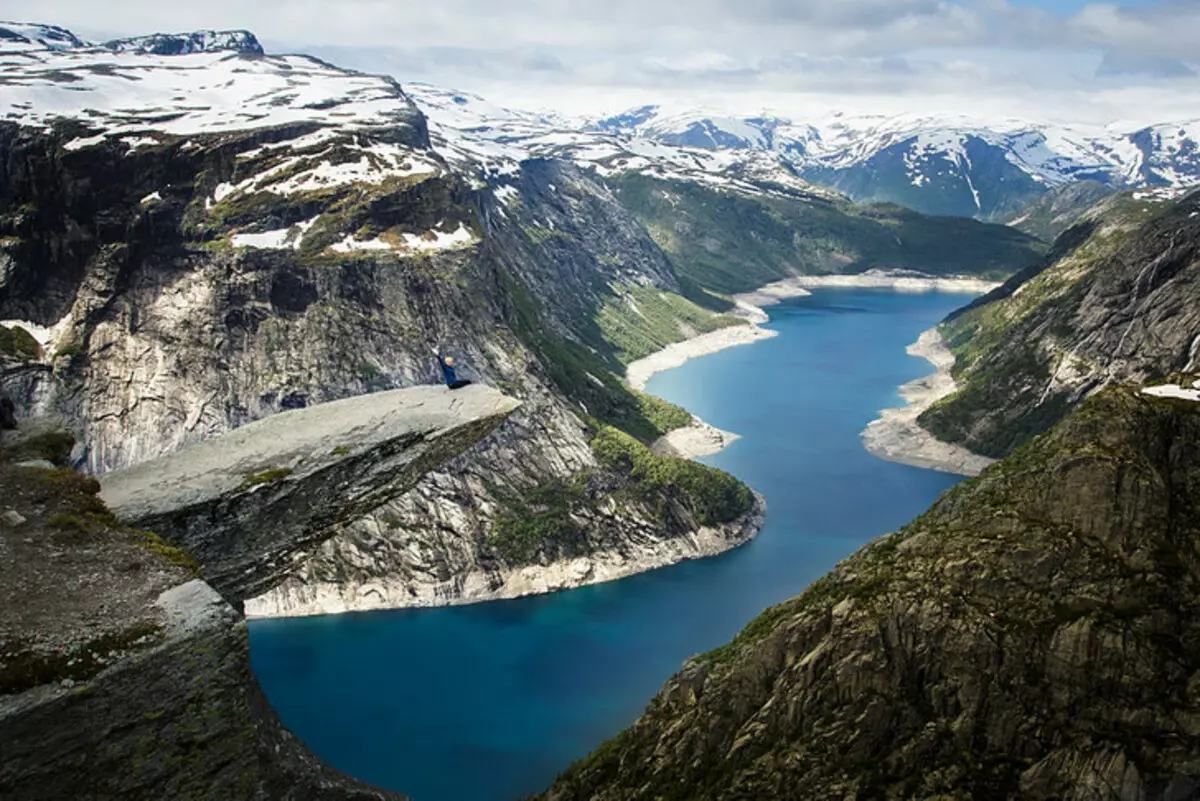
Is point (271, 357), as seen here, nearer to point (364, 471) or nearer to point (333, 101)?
point (333, 101)

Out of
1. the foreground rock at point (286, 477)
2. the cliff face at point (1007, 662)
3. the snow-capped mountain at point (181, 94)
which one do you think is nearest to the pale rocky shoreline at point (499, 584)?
the cliff face at point (1007, 662)

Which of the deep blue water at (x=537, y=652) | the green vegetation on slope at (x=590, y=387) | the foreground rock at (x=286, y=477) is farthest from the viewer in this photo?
the green vegetation on slope at (x=590, y=387)

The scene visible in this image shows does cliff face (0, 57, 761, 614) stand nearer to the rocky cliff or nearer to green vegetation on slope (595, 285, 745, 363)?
the rocky cliff

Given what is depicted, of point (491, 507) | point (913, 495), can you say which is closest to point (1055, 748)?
point (491, 507)

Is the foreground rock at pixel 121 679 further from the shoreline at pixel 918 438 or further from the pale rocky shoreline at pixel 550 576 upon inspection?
the shoreline at pixel 918 438

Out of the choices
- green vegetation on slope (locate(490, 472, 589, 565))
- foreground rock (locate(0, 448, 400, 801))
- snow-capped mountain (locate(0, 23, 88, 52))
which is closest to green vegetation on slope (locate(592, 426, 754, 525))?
green vegetation on slope (locate(490, 472, 589, 565))

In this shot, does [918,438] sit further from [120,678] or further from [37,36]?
[37,36]
